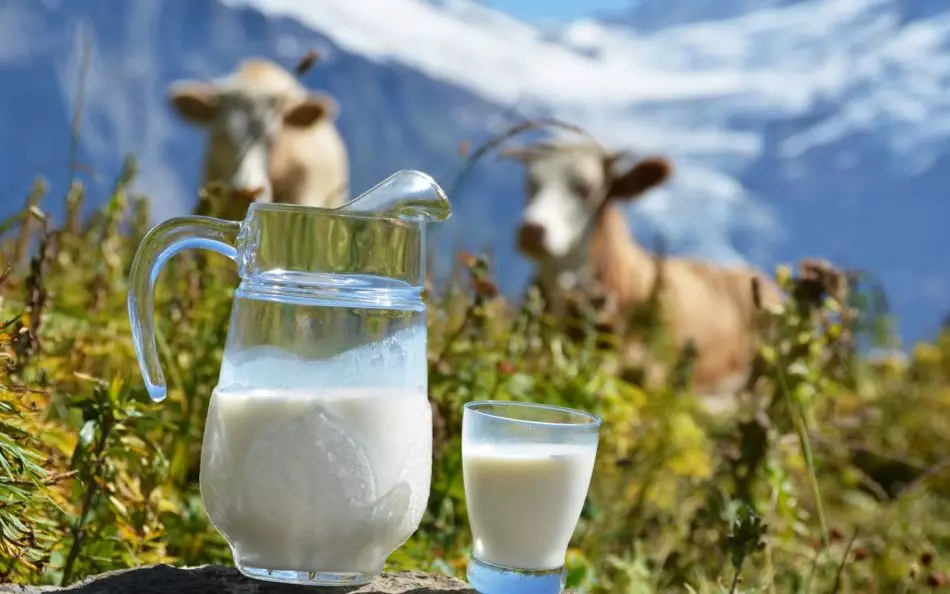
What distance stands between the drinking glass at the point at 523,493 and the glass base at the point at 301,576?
5.0 inches

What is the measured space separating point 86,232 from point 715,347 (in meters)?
4.16

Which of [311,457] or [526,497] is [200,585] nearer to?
[311,457]

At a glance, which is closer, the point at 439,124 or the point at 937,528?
the point at 937,528

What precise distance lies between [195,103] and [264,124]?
0.55m

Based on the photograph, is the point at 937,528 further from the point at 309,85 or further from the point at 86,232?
the point at 309,85

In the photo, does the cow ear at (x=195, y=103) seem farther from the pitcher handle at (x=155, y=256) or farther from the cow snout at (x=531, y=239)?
the pitcher handle at (x=155, y=256)

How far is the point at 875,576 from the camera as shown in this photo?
7.79ft

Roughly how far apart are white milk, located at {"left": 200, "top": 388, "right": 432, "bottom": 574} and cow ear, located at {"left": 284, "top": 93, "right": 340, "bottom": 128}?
5.65 m

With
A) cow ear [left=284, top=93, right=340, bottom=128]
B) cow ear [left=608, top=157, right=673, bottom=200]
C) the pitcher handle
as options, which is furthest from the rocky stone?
cow ear [left=284, top=93, right=340, bottom=128]

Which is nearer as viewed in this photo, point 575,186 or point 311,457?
point 311,457

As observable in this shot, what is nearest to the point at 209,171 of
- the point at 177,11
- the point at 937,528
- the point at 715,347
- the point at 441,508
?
the point at 715,347

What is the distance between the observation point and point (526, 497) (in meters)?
1.01

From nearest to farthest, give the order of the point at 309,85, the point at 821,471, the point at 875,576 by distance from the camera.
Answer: the point at 875,576 → the point at 821,471 → the point at 309,85

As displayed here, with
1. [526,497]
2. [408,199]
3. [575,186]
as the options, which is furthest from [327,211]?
[575,186]
